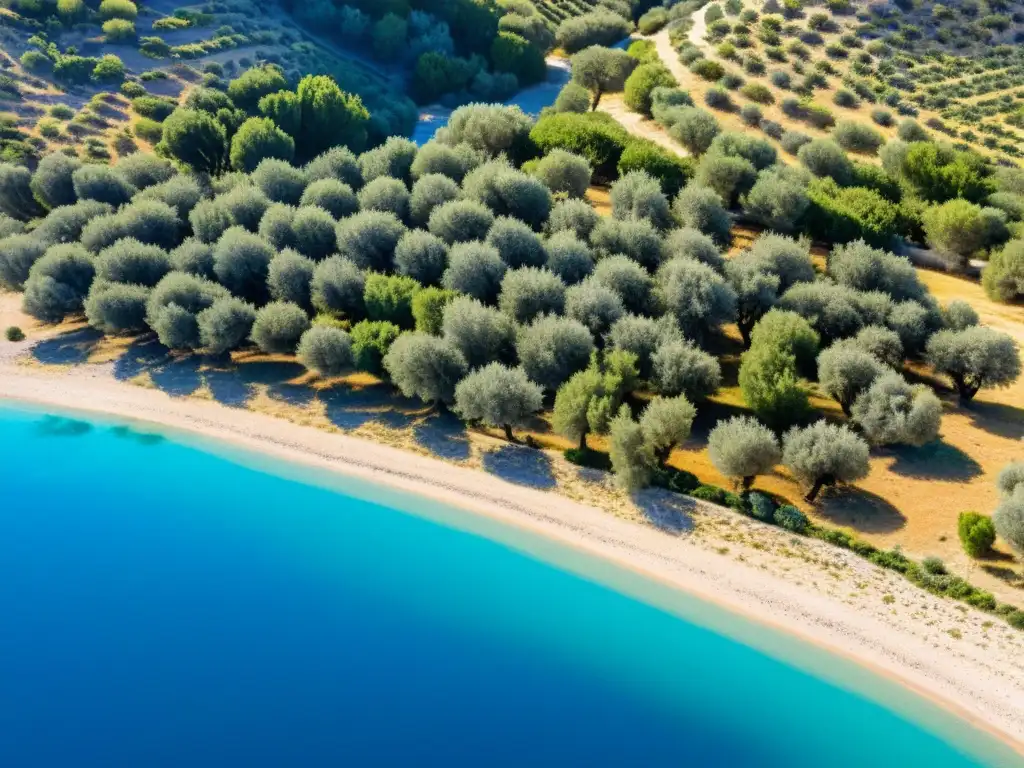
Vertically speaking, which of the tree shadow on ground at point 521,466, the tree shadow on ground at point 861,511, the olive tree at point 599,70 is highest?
the olive tree at point 599,70

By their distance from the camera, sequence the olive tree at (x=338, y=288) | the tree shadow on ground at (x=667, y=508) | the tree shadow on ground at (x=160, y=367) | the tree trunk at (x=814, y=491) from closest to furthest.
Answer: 1. the tree shadow on ground at (x=667, y=508)
2. the tree trunk at (x=814, y=491)
3. the tree shadow on ground at (x=160, y=367)
4. the olive tree at (x=338, y=288)

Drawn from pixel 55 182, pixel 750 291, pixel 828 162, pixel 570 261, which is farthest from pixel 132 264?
pixel 828 162

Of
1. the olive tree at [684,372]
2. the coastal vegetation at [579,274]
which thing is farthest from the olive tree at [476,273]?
the olive tree at [684,372]

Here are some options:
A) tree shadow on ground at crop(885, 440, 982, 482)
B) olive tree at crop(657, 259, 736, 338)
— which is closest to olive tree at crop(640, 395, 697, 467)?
olive tree at crop(657, 259, 736, 338)

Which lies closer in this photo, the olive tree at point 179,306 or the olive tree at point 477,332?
the olive tree at point 477,332

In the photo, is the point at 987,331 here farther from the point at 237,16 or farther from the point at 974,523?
the point at 237,16

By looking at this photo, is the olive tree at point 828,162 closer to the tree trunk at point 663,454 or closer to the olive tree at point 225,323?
the tree trunk at point 663,454

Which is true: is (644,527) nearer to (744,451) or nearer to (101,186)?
(744,451)
